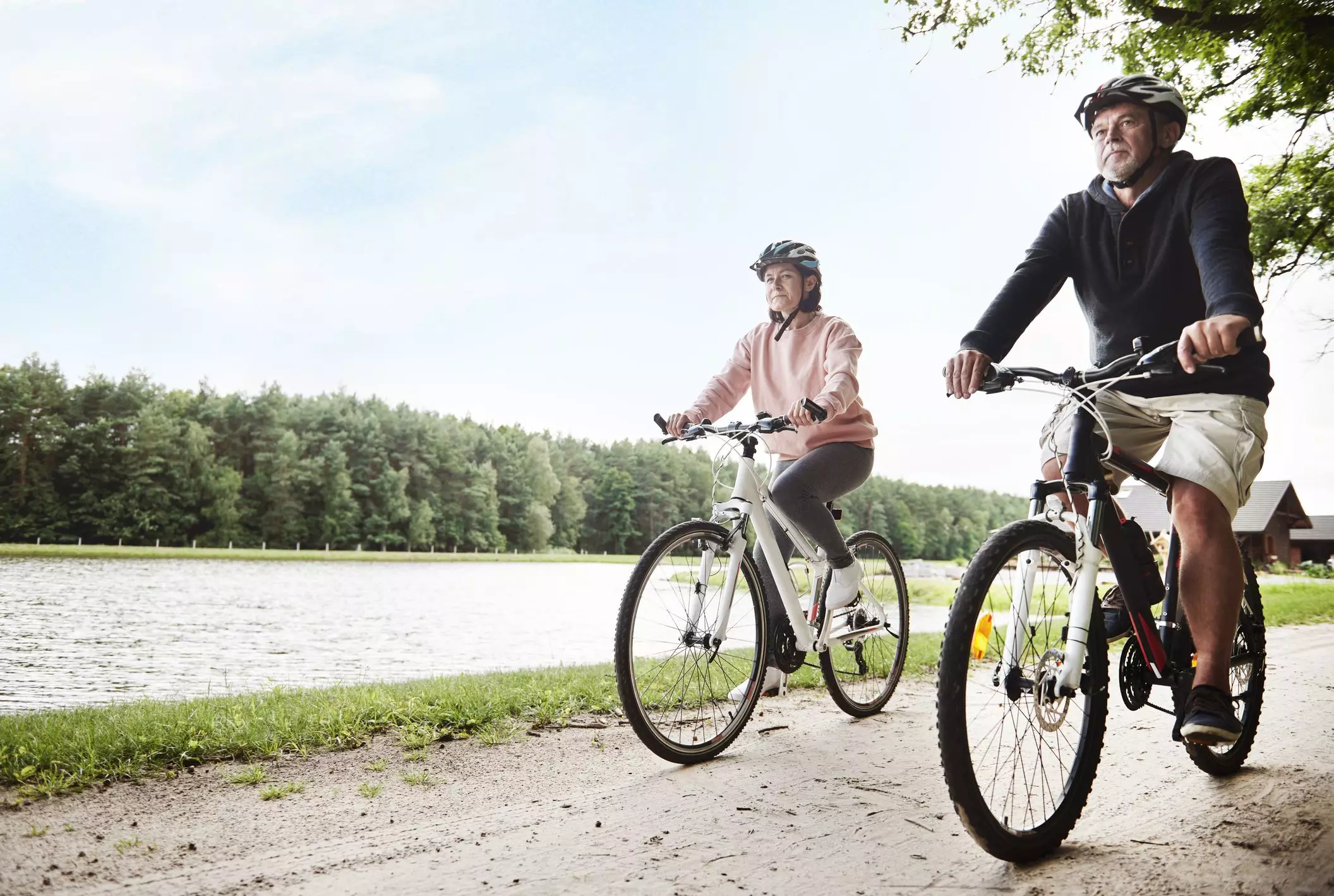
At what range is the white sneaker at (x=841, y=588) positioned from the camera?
4.24 metres

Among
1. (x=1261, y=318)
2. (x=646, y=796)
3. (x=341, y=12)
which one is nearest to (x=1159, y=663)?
(x=1261, y=318)

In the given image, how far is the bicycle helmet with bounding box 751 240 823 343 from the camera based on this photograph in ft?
14.5

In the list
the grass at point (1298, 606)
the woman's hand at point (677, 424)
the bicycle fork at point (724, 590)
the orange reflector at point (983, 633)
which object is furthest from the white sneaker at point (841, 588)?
the grass at point (1298, 606)

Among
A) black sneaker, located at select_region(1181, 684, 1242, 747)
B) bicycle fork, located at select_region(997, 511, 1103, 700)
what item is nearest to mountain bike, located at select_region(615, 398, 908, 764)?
bicycle fork, located at select_region(997, 511, 1103, 700)

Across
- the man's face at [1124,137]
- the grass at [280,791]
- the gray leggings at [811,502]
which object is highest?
the man's face at [1124,137]

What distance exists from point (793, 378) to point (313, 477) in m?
68.4

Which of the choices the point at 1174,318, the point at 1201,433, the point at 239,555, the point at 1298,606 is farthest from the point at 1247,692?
the point at 239,555

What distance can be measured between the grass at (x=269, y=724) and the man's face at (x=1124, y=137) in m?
2.72

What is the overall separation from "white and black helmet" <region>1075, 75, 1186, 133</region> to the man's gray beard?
0.53ft

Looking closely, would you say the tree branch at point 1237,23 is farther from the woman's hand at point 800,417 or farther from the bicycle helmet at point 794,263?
the woman's hand at point 800,417

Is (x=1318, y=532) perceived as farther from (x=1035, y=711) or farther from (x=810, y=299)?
(x=1035, y=711)

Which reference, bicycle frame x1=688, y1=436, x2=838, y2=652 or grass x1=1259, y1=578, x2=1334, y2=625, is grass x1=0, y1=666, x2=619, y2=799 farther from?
grass x1=1259, y1=578, x2=1334, y2=625

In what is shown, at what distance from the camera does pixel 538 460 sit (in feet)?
263

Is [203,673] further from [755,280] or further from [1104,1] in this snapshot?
[1104,1]
